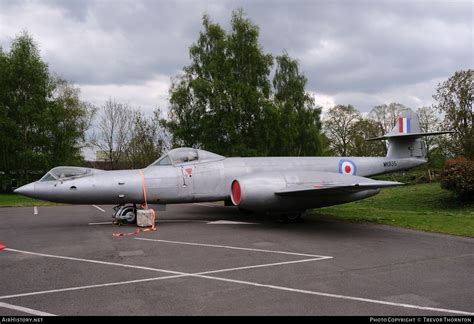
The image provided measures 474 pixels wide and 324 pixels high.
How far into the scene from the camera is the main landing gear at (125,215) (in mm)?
10844

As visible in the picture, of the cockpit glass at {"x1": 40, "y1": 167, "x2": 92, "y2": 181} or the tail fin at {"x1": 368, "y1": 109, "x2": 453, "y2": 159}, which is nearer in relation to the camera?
the cockpit glass at {"x1": 40, "y1": 167, "x2": 92, "y2": 181}

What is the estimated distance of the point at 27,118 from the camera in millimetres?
26938

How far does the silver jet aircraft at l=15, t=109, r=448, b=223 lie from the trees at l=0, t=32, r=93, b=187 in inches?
740

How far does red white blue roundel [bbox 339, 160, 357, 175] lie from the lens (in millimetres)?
13000

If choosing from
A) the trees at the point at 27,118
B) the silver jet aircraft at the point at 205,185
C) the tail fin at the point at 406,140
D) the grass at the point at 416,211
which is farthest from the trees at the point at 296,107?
the trees at the point at 27,118

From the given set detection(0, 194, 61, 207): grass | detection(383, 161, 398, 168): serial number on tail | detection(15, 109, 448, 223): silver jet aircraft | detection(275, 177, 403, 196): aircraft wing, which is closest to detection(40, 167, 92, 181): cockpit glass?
detection(15, 109, 448, 223): silver jet aircraft

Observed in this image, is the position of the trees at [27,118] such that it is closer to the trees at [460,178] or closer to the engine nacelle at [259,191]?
the engine nacelle at [259,191]

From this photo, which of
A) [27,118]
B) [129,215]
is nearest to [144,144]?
[27,118]

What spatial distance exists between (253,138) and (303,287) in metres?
19.2

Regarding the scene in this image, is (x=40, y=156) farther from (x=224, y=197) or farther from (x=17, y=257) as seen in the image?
(x=17, y=257)

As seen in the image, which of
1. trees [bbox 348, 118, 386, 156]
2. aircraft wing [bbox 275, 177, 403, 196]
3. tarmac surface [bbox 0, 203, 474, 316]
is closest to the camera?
tarmac surface [bbox 0, 203, 474, 316]

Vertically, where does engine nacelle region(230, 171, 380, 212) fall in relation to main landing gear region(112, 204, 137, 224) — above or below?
above

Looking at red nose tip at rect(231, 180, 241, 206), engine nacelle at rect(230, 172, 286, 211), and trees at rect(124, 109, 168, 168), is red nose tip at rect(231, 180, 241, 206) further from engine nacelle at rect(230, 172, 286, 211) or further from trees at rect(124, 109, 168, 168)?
trees at rect(124, 109, 168, 168)

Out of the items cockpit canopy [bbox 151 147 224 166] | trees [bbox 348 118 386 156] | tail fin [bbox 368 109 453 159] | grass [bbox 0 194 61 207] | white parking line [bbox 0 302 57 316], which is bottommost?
white parking line [bbox 0 302 57 316]
